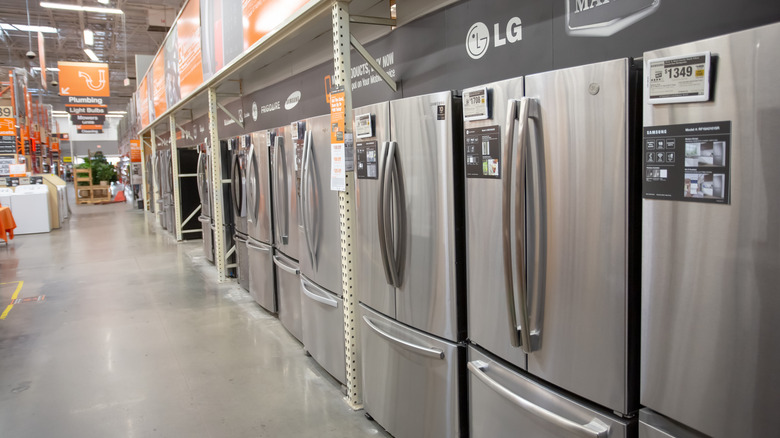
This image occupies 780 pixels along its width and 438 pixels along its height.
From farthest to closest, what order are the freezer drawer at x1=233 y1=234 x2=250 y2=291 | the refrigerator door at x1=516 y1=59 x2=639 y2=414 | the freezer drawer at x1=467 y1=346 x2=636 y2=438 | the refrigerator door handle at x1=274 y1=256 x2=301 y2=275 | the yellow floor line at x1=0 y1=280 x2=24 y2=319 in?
1. the freezer drawer at x1=233 y1=234 x2=250 y2=291
2. the yellow floor line at x1=0 y1=280 x2=24 y2=319
3. the refrigerator door handle at x1=274 y1=256 x2=301 y2=275
4. the freezer drawer at x1=467 y1=346 x2=636 y2=438
5. the refrigerator door at x1=516 y1=59 x2=639 y2=414

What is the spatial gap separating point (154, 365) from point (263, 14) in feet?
10.3

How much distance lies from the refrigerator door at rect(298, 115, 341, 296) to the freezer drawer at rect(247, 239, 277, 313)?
148 cm

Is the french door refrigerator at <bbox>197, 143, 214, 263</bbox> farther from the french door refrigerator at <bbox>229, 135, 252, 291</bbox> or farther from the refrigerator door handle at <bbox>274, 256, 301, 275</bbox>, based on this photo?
the refrigerator door handle at <bbox>274, 256, 301, 275</bbox>

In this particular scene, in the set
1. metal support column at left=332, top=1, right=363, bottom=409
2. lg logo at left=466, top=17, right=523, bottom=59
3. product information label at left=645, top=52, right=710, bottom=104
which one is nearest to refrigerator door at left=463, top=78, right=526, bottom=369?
product information label at left=645, top=52, right=710, bottom=104

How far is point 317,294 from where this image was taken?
371cm

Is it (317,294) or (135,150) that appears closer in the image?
(317,294)

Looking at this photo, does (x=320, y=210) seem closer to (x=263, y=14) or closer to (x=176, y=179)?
(x=263, y=14)

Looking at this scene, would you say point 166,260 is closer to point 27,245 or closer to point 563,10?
point 27,245

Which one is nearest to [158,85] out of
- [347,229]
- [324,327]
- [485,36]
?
[324,327]

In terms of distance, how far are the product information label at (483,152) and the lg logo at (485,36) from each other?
98 cm

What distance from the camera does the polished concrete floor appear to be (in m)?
3.13

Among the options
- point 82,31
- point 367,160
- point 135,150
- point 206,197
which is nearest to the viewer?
point 367,160

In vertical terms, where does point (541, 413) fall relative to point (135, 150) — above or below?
below

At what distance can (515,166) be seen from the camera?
1811 mm
